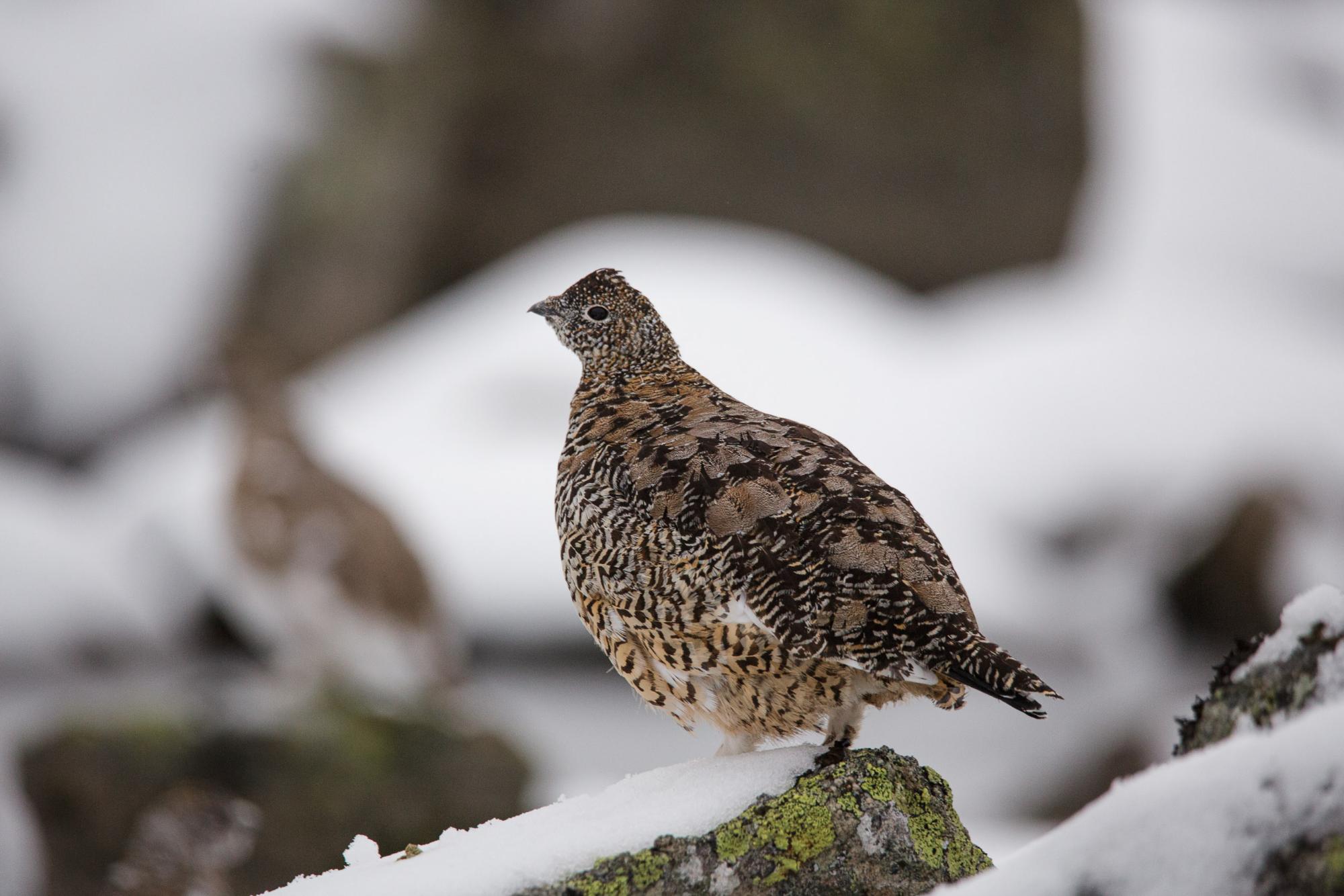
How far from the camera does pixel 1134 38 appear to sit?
25.9 metres

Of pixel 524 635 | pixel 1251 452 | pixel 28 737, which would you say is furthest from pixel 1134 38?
pixel 28 737

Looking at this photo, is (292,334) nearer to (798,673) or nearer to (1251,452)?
(1251,452)

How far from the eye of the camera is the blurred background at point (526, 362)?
330 inches

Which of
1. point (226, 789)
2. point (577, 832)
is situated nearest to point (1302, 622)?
point (577, 832)

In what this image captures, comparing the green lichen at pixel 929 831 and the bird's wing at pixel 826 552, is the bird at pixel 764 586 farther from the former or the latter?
the green lichen at pixel 929 831

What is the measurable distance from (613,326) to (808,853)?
76.6 inches

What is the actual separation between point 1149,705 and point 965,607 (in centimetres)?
788

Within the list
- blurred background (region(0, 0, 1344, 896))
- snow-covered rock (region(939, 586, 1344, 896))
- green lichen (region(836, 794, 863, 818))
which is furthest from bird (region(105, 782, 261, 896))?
snow-covered rock (region(939, 586, 1344, 896))

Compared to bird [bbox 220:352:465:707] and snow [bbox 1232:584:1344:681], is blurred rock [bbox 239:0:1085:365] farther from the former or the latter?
snow [bbox 1232:584:1344:681]

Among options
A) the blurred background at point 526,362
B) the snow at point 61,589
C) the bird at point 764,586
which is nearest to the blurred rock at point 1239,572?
the blurred background at point 526,362

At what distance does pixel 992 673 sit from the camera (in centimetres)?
292

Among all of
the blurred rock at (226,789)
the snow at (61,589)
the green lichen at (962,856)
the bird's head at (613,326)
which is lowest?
the green lichen at (962,856)

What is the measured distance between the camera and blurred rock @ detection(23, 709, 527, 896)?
22.1ft

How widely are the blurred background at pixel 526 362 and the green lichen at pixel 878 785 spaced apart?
9.61 ft
